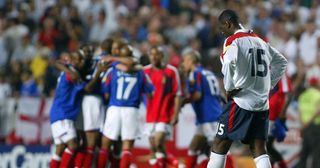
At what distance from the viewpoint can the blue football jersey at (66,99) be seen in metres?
13.9

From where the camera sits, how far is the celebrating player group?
11.1m

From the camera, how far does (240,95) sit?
11.0 m

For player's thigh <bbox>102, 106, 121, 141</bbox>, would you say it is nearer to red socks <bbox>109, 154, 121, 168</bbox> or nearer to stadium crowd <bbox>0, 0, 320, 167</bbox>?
red socks <bbox>109, 154, 121, 168</bbox>

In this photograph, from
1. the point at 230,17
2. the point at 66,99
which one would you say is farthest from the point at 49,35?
the point at 230,17

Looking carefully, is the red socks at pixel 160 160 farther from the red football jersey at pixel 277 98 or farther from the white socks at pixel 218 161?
the white socks at pixel 218 161

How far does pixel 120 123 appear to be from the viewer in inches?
545

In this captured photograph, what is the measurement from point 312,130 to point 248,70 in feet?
24.2

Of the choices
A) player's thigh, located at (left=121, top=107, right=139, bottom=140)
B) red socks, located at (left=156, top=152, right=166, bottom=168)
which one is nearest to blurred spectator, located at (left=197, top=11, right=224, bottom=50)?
red socks, located at (left=156, top=152, right=166, bottom=168)

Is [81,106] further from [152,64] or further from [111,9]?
[111,9]

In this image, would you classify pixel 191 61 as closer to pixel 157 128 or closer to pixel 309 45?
pixel 157 128

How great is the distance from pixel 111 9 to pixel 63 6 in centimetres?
145

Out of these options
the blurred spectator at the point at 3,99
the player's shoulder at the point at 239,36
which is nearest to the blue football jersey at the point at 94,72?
the player's shoulder at the point at 239,36

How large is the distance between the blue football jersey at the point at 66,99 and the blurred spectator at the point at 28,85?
6.34 metres

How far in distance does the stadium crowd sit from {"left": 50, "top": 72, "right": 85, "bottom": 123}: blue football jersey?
6.36 metres
